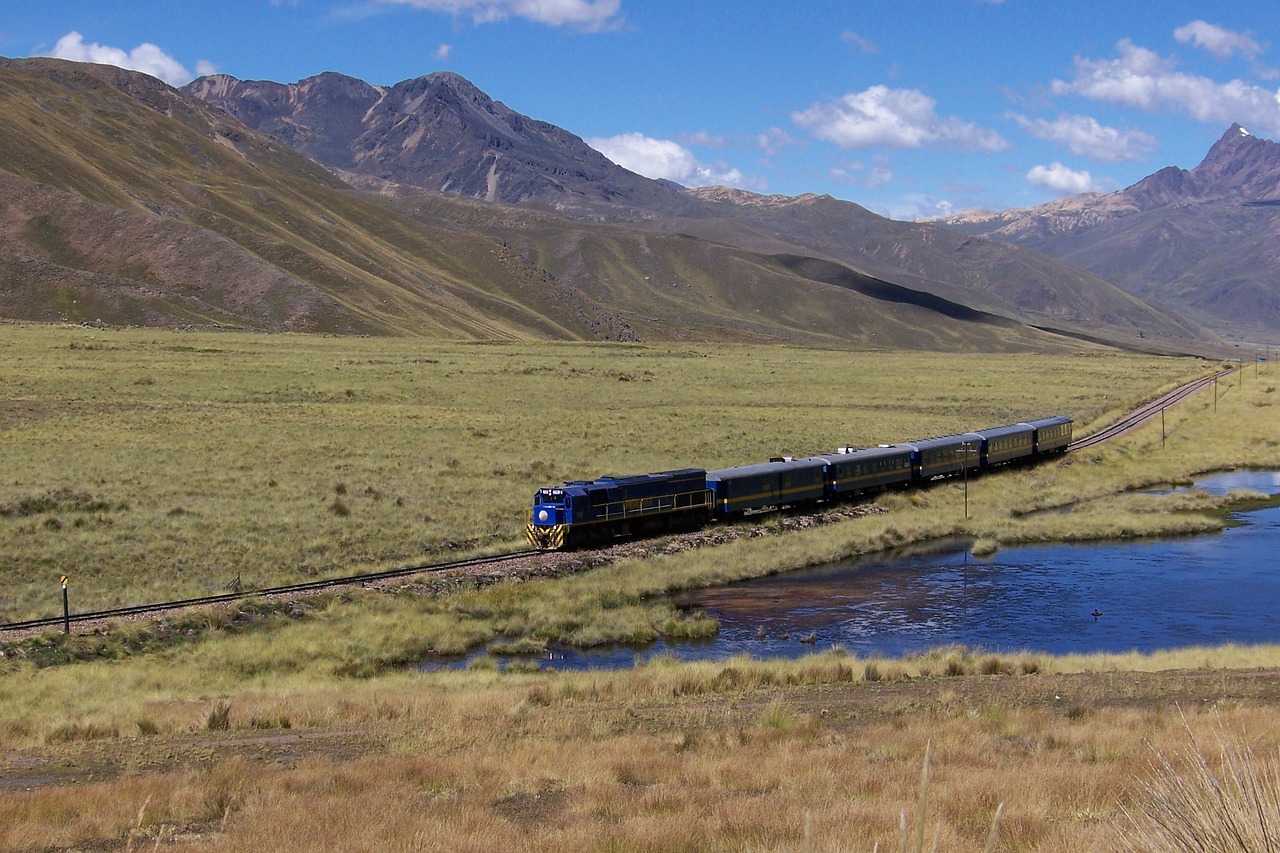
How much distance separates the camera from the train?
44.2 meters

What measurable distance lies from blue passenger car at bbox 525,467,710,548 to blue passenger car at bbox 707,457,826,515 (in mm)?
875

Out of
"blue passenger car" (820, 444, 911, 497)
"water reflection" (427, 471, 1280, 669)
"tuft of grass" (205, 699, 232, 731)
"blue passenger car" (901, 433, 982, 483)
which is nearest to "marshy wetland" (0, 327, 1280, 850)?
"tuft of grass" (205, 699, 232, 731)

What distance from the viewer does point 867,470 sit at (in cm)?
5903

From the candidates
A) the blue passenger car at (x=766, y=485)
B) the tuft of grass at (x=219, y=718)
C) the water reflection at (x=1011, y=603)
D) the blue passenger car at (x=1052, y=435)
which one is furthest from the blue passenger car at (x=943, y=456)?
the tuft of grass at (x=219, y=718)

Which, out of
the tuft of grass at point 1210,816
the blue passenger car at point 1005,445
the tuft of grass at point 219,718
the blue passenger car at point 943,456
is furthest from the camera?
the blue passenger car at point 1005,445

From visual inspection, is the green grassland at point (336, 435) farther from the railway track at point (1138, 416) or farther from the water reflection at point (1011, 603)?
the water reflection at point (1011, 603)

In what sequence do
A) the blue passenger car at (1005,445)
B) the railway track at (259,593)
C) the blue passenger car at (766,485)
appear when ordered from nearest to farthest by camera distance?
the railway track at (259,593)
the blue passenger car at (766,485)
the blue passenger car at (1005,445)

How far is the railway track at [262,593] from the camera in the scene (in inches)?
1188

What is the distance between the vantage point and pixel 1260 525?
53812mm

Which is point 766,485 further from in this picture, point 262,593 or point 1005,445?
point 262,593

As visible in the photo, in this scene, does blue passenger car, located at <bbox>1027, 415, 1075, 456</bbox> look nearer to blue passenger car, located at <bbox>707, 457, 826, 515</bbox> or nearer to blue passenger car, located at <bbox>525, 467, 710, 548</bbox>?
blue passenger car, located at <bbox>707, 457, 826, 515</bbox>

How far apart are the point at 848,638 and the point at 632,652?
659 cm

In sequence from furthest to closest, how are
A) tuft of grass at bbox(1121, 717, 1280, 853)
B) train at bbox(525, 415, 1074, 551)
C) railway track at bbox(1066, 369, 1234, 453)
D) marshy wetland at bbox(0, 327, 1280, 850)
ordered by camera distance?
railway track at bbox(1066, 369, 1234, 453), train at bbox(525, 415, 1074, 551), marshy wetland at bbox(0, 327, 1280, 850), tuft of grass at bbox(1121, 717, 1280, 853)

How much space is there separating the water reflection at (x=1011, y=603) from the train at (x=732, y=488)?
644 centimetres
